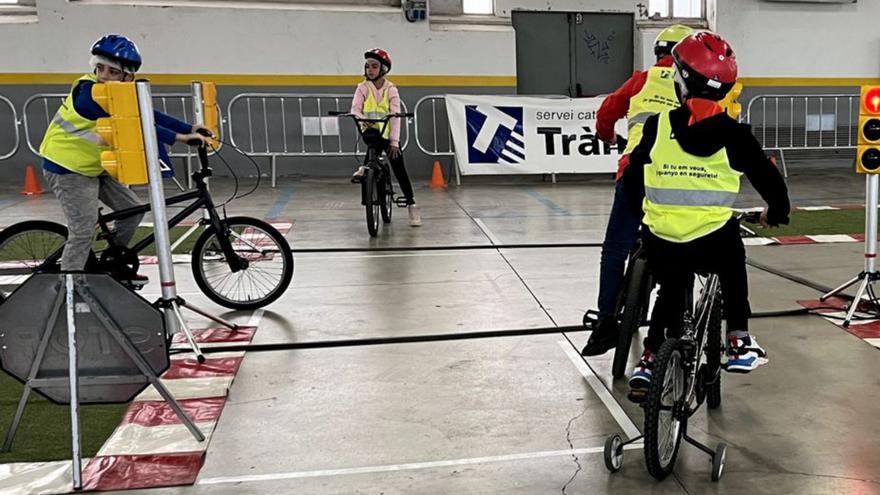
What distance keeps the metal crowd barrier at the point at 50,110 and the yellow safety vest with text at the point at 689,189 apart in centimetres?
1016

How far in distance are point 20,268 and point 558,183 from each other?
28.8 feet

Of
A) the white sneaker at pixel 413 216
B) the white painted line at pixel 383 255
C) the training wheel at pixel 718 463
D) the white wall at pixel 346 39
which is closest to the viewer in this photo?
the training wheel at pixel 718 463

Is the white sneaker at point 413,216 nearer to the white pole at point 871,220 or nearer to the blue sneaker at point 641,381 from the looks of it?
the white pole at point 871,220

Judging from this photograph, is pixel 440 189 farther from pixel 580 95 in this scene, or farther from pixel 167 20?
pixel 167 20

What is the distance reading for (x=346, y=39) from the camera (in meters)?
13.0

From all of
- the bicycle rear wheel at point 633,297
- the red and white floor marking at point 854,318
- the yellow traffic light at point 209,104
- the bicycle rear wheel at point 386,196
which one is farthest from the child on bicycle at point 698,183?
the bicycle rear wheel at point 386,196

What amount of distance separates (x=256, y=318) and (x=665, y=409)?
124 inches

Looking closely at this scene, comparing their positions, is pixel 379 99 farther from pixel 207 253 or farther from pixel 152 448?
pixel 152 448

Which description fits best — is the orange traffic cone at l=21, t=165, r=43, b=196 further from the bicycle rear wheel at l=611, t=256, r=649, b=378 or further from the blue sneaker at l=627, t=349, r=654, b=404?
the blue sneaker at l=627, t=349, r=654, b=404

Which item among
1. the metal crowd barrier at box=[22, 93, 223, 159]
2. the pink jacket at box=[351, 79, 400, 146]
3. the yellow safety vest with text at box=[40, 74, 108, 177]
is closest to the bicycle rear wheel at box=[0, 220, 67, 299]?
the yellow safety vest with text at box=[40, 74, 108, 177]

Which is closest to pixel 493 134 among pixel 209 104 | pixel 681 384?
pixel 209 104

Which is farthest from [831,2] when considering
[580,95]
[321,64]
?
[321,64]

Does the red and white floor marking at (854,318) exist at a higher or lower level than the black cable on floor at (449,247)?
lower

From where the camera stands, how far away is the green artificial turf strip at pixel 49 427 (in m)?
3.26
